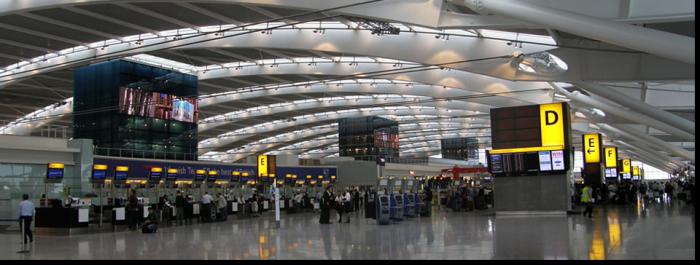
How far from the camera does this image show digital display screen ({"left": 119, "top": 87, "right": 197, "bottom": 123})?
121ft

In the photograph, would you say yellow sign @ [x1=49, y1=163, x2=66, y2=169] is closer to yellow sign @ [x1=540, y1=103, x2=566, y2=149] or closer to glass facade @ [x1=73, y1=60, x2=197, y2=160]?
glass facade @ [x1=73, y1=60, x2=197, y2=160]

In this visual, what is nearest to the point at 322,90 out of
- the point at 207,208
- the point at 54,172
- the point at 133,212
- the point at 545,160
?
the point at 207,208

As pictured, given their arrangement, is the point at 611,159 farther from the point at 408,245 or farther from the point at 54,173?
the point at 408,245

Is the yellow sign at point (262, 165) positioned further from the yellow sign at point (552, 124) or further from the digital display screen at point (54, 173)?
the yellow sign at point (552, 124)

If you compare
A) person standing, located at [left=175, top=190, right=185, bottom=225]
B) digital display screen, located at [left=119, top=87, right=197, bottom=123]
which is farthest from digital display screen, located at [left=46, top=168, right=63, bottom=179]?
digital display screen, located at [left=119, top=87, right=197, bottom=123]

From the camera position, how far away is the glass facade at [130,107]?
36.6 m

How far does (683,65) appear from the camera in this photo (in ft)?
61.6

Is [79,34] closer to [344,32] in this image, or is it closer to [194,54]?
[194,54]

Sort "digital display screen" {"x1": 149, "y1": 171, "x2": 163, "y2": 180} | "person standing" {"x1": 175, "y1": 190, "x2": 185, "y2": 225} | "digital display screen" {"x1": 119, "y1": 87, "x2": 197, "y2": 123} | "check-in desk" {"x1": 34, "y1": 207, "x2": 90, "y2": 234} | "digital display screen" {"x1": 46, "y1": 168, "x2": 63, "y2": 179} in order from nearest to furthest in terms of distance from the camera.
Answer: "check-in desk" {"x1": 34, "y1": 207, "x2": 90, "y2": 234}
"person standing" {"x1": 175, "y1": 190, "x2": 185, "y2": 225}
"digital display screen" {"x1": 46, "y1": 168, "x2": 63, "y2": 179}
"digital display screen" {"x1": 149, "y1": 171, "x2": 163, "y2": 180}
"digital display screen" {"x1": 119, "y1": 87, "x2": 197, "y2": 123}

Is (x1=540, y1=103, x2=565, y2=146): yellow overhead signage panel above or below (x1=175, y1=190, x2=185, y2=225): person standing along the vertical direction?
above

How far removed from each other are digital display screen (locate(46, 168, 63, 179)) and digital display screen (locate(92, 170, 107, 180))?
7.66ft

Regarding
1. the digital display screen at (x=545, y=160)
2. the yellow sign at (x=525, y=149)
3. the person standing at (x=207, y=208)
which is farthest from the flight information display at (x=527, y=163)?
the person standing at (x=207, y=208)

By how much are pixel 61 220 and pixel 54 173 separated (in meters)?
7.17

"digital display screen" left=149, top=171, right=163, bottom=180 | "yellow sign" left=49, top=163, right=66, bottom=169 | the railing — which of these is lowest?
"digital display screen" left=149, top=171, right=163, bottom=180
